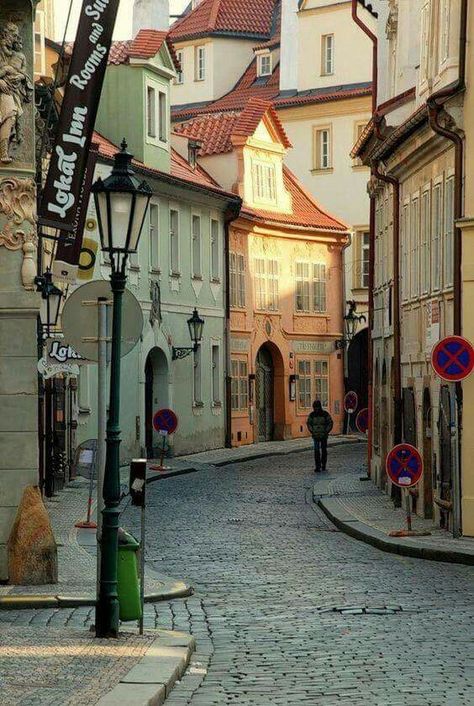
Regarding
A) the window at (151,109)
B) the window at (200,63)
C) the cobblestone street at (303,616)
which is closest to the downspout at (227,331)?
the window at (151,109)

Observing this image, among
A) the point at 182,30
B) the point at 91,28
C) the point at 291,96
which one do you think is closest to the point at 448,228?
the point at 91,28

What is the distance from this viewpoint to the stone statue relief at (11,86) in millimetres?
18281

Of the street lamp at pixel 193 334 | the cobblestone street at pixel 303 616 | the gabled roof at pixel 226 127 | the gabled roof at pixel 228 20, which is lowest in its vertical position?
the cobblestone street at pixel 303 616

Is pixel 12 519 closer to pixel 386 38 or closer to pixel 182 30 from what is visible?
pixel 386 38

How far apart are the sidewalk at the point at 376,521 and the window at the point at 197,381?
11.0 metres

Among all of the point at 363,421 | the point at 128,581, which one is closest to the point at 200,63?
the point at 363,421

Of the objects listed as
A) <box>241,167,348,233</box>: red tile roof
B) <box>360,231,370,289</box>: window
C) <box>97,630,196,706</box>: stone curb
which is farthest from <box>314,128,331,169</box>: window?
<box>97,630,196,706</box>: stone curb

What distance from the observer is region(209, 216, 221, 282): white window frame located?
2053 inches

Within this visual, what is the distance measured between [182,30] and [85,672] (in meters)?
65.8

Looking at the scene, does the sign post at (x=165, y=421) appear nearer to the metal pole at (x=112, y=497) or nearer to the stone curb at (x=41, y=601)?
the stone curb at (x=41, y=601)

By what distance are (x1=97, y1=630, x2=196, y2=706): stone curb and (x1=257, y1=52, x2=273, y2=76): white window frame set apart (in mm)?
60638

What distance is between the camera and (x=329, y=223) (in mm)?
60688

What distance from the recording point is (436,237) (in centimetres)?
2844

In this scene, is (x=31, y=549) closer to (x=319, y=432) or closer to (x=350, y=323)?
(x=319, y=432)
